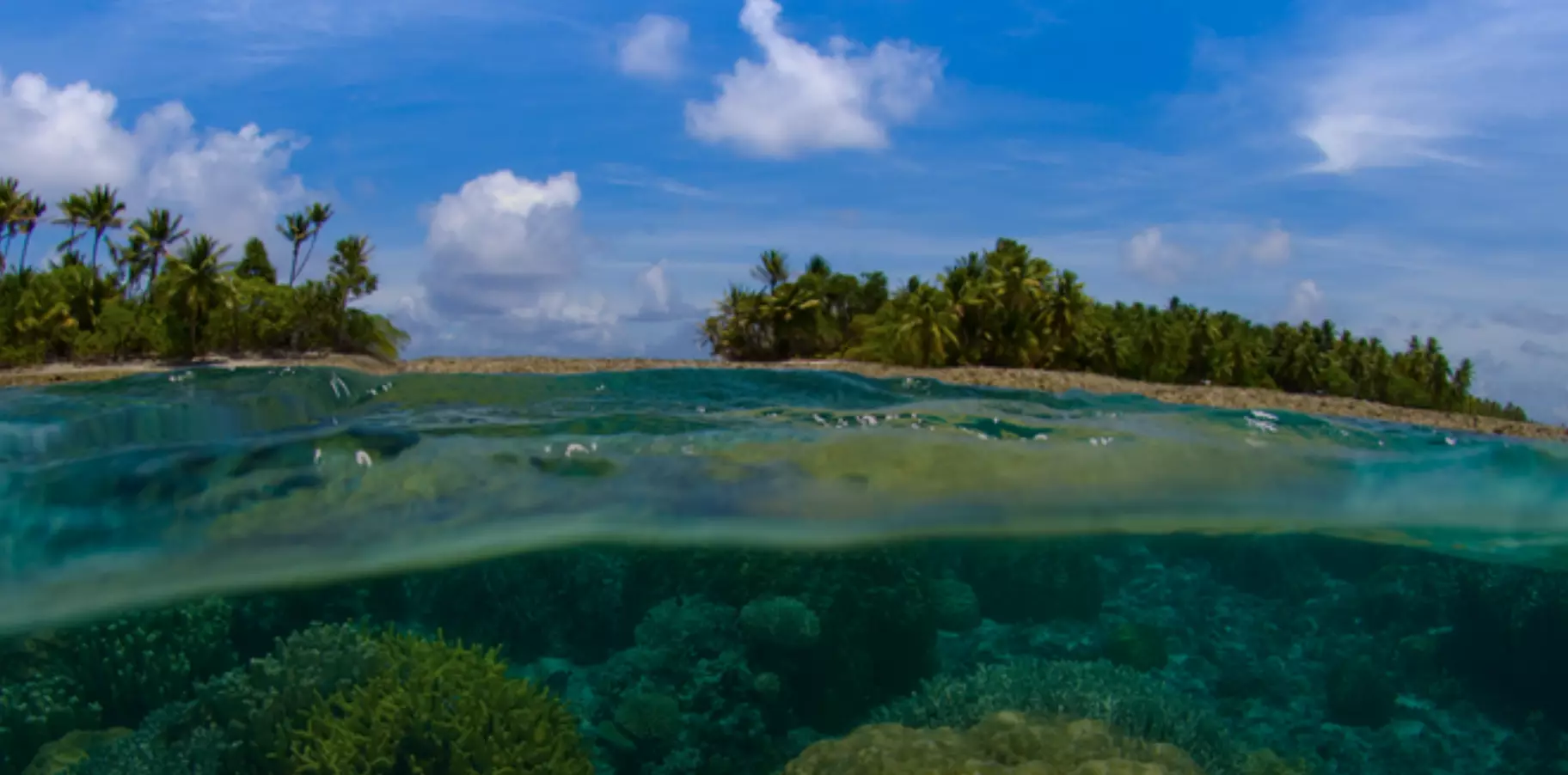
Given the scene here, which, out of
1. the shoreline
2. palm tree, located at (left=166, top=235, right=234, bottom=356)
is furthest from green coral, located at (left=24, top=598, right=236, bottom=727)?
palm tree, located at (left=166, top=235, right=234, bottom=356)

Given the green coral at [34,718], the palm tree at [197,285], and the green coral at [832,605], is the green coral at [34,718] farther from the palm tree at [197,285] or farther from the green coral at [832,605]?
the palm tree at [197,285]

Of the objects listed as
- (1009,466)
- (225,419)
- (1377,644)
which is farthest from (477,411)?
(1377,644)

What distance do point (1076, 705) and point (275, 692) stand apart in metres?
7.62

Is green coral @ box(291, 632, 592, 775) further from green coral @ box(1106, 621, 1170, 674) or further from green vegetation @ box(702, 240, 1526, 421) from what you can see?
green vegetation @ box(702, 240, 1526, 421)

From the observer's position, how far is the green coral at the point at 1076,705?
10000 millimetres

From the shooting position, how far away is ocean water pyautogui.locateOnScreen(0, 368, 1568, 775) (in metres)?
9.20

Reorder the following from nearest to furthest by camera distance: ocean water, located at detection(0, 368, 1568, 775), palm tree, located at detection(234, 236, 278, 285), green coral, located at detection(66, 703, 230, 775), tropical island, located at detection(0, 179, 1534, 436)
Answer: green coral, located at detection(66, 703, 230, 775)
ocean water, located at detection(0, 368, 1568, 775)
tropical island, located at detection(0, 179, 1534, 436)
palm tree, located at detection(234, 236, 278, 285)

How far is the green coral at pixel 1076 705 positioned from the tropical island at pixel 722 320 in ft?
50.6

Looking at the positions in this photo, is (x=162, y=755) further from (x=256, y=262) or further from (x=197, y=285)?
(x=256, y=262)

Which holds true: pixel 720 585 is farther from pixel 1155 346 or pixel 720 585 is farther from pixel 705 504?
pixel 1155 346

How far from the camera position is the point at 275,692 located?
8953 millimetres

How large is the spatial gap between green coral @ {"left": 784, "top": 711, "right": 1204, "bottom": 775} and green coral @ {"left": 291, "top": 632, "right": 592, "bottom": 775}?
86.0 inches

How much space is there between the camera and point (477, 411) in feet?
41.3

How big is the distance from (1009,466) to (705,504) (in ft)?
12.7
